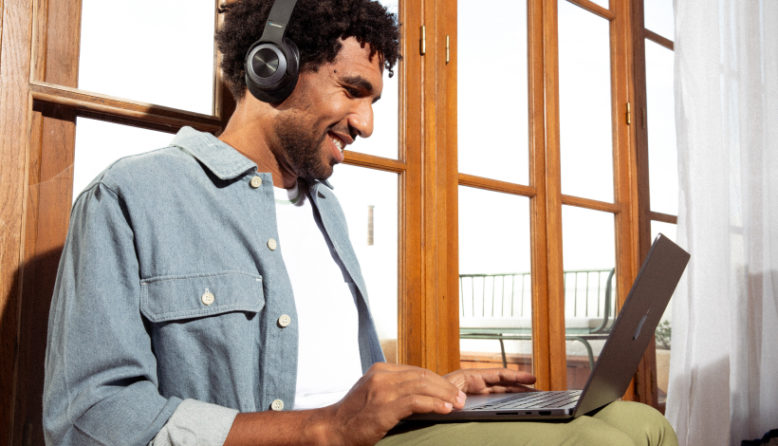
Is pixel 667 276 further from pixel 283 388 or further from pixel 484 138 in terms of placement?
pixel 484 138

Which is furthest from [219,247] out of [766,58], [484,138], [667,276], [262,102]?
[766,58]

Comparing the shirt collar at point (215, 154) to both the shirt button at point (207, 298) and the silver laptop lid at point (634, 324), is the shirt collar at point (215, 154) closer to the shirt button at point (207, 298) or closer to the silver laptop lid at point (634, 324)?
the shirt button at point (207, 298)

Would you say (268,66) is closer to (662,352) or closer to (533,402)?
(533,402)

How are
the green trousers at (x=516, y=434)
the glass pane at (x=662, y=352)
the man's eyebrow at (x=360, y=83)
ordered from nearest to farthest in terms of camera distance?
the green trousers at (x=516, y=434), the man's eyebrow at (x=360, y=83), the glass pane at (x=662, y=352)

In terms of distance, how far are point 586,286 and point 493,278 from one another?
0.49m

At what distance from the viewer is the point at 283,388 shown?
97 centimetres

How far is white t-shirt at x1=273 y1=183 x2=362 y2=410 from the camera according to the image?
1060 mm

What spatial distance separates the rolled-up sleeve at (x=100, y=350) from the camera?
78 centimetres

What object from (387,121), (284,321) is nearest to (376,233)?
(387,121)

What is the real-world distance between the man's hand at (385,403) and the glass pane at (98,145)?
59 centimetres

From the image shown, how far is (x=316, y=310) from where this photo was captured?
1.11 m

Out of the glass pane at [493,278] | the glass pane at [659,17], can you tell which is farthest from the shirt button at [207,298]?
the glass pane at [659,17]

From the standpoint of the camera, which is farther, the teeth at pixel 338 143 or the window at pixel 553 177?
the window at pixel 553 177

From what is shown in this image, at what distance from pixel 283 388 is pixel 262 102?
474mm
